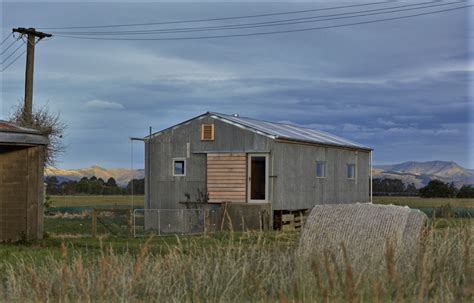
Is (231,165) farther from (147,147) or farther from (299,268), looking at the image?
(299,268)

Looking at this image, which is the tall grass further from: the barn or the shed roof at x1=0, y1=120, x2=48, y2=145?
the barn

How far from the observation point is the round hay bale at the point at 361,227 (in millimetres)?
10680

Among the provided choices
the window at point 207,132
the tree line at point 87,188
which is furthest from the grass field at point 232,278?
the tree line at point 87,188

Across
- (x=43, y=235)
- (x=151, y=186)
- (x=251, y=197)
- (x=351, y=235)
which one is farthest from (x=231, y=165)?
(x=351, y=235)

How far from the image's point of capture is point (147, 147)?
2722 cm

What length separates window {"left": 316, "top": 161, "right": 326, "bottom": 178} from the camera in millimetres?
28297

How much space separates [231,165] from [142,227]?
3.72 meters

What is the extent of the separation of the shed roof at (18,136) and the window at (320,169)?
12.6m

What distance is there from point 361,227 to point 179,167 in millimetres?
16285

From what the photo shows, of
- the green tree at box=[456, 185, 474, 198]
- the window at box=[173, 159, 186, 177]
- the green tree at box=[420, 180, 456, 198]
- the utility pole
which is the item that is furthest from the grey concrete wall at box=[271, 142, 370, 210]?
the green tree at box=[420, 180, 456, 198]

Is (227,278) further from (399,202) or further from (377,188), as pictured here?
(377,188)

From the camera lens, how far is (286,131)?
28.3m

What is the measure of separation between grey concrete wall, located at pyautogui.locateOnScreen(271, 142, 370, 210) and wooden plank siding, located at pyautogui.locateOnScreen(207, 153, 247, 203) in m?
1.05

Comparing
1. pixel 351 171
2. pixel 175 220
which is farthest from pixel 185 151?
pixel 351 171
